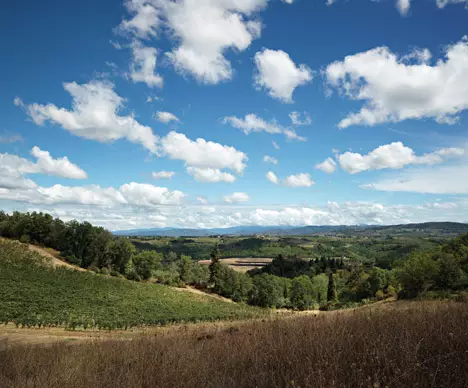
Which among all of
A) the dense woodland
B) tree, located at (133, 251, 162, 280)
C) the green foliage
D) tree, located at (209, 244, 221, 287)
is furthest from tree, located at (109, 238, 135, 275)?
the green foliage

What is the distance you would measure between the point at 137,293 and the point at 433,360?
5861cm

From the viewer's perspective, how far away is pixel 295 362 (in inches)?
171

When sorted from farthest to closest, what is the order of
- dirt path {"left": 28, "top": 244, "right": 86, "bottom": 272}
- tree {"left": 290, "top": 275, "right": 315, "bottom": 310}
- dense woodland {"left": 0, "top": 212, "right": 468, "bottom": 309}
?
tree {"left": 290, "top": 275, "right": 315, "bottom": 310}
dense woodland {"left": 0, "top": 212, "right": 468, "bottom": 309}
dirt path {"left": 28, "top": 244, "right": 86, "bottom": 272}

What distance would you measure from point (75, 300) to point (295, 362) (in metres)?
46.2

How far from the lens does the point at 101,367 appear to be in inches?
206

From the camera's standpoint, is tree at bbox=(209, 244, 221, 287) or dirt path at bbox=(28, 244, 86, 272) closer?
dirt path at bbox=(28, 244, 86, 272)

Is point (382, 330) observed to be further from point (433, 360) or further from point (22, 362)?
point (22, 362)

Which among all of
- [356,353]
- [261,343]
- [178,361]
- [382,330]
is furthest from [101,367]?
[382,330]

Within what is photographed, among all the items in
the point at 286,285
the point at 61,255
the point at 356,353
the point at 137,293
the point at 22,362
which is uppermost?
the point at 356,353

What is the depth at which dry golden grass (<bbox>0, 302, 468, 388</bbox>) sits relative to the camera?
3686 millimetres

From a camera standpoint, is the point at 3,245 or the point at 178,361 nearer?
the point at 178,361

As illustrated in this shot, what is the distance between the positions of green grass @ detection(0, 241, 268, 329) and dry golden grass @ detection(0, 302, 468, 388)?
21.2 meters

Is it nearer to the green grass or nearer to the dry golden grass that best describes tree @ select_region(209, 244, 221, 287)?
the green grass

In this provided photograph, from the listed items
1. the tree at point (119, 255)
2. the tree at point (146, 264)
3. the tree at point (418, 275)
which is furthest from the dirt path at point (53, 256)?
the tree at point (418, 275)
